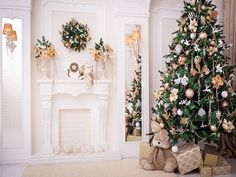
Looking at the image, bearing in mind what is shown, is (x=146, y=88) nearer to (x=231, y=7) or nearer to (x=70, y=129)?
(x=70, y=129)

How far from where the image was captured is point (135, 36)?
4594 mm

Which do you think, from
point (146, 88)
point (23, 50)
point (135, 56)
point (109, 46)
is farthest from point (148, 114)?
point (23, 50)

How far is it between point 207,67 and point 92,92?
1863mm

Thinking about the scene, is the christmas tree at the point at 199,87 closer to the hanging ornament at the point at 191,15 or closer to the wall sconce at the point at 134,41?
the hanging ornament at the point at 191,15

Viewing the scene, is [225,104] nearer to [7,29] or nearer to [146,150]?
Result: [146,150]

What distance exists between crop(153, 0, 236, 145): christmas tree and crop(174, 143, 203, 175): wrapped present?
7.2 inches

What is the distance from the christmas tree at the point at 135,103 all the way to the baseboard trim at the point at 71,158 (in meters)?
0.55

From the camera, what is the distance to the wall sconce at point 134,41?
15.0 ft

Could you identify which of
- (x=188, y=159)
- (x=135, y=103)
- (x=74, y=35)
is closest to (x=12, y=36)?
(x=74, y=35)

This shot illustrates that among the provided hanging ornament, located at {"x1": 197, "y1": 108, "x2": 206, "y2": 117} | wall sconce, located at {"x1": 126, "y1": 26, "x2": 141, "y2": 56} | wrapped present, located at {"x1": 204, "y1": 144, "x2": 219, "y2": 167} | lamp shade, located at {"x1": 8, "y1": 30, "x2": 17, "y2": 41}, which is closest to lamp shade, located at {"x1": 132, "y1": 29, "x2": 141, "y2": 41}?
wall sconce, located at {"x1": 126, "y1": 26, "x2": 141, "y2": 56}

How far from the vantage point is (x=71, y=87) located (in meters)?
4.42

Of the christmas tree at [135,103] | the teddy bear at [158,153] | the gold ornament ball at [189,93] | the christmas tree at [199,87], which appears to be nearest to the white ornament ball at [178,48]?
the christmas tree at [199,87]

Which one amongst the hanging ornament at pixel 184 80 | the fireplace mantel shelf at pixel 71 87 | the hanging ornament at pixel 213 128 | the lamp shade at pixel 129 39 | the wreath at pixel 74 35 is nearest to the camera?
the hanging ornament at pixel 213 128

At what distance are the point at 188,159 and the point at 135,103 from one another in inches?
54.7
